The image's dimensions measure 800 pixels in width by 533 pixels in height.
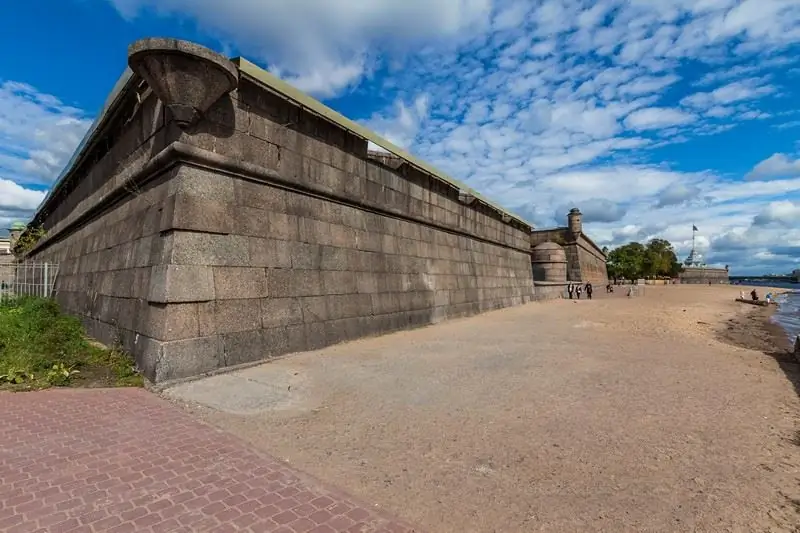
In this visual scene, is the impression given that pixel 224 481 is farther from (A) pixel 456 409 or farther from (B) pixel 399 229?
(B) pixel 399 229

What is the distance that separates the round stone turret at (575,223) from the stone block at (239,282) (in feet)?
112

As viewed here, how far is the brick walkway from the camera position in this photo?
2.49m

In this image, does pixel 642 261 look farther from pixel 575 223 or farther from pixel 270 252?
pixel 270 252

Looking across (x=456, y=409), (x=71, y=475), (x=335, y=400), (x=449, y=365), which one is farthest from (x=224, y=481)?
(x=449, y=365)

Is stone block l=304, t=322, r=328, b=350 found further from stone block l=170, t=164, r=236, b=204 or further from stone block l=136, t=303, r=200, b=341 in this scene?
stone block l=170, t=164, r=236, b=204

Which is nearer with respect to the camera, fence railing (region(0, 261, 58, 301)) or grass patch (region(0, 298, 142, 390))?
grass patch (region(0, 298, 142, 390))

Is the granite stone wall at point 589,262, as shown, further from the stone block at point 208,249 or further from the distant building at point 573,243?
the stone block at point 208,249

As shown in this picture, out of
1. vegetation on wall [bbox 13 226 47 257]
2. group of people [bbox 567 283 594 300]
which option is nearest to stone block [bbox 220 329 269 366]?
vegetation on wall [bbox 13 226 47 257]

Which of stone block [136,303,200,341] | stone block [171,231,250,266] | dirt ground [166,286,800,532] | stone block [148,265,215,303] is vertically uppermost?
stone block [171,231,250,266]

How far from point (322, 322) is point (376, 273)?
2.39m

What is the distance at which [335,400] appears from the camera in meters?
4.95

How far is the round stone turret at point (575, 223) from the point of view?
36406mm

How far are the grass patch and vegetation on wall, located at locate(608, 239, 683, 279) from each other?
252 ft

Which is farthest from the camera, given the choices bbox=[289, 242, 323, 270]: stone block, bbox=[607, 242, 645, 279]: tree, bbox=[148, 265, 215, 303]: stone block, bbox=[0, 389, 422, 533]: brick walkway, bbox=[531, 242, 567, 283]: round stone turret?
bbox=[607, 242, 645, 279]: tree
